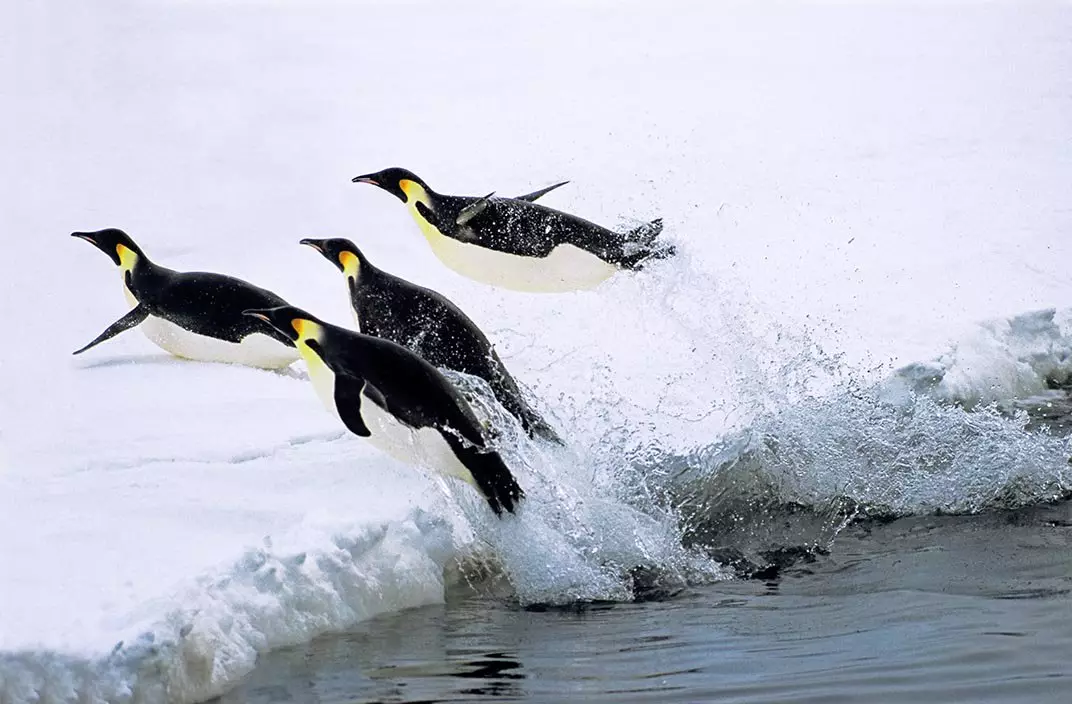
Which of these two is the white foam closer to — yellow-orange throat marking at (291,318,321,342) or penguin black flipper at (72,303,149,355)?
yellow-orange throat marking at (291,318,321,342)

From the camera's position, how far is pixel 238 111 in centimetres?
932

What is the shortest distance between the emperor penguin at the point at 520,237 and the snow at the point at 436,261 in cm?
16

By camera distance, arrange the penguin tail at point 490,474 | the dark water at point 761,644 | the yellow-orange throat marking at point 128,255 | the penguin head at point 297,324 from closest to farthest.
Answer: the dark water at point 761,644 → the penguin tail at point 490,474 → the penguin head at point 297,324 → the yellow-orange throat marking at point 128,255

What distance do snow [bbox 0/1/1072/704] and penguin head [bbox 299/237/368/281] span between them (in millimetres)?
482

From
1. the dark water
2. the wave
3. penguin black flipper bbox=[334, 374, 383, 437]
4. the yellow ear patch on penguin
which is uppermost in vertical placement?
the yellow ear patch on penguin

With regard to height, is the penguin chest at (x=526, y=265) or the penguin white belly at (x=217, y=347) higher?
the penguin chest at (x=526, y=265)

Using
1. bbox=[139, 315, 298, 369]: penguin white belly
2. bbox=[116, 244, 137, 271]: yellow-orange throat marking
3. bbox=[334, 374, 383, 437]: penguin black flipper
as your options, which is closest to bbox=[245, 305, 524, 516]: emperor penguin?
bbox=[334, 374, 383, 437]: penguin black flipper

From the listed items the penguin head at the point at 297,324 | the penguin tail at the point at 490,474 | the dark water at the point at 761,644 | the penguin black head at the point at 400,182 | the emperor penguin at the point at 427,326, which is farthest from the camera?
the penguin black head at the point at 400,182

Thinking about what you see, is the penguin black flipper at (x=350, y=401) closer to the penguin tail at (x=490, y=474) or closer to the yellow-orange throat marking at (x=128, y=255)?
the penguin tail at (x=490, y=474)

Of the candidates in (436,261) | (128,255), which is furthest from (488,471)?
(436,261)

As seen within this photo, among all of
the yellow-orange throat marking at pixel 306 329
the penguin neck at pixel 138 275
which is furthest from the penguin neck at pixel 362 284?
the penguin neck at pixel 138 275

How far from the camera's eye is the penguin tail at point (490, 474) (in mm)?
3668

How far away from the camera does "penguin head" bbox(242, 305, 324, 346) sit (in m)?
3.87

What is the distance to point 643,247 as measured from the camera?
5164 millimetres
